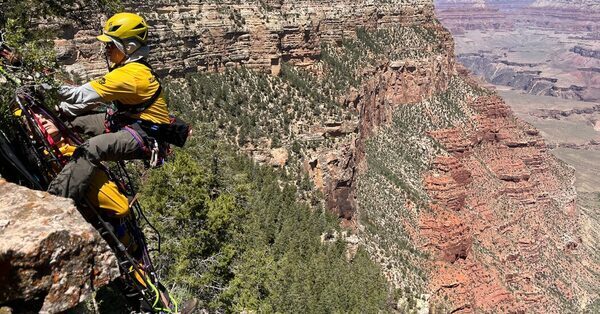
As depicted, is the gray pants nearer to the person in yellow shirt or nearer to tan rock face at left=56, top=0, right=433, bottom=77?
the person in yellow shirt

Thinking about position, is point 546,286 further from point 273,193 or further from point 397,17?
point 273,193

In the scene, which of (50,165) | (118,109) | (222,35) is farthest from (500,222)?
(50,165)

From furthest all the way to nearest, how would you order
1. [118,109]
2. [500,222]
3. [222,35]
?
[500,222], [222,35], [118,109]

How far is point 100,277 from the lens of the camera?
5762 millimetres

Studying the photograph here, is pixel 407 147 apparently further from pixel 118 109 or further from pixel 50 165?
pixel 50 165

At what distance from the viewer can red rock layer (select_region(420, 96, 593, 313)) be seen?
53594mm

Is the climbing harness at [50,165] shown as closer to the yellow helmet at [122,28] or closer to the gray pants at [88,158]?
the gray pants at [88,158]

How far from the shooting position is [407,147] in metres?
68.9

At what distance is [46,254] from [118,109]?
239 centimetres

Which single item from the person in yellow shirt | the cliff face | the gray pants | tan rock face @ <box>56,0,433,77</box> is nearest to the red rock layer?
the cliff face

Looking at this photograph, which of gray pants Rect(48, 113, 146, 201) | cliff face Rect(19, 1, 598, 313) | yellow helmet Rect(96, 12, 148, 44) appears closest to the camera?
gray pants Rect(48, 113, 146, 201)

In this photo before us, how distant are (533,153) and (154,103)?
97.5m

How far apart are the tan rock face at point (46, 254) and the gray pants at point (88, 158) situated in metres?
0.29

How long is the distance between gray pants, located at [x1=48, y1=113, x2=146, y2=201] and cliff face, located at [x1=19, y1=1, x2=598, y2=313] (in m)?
27.7
